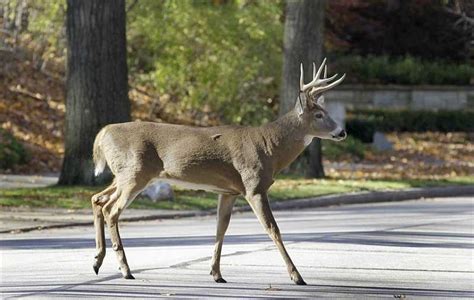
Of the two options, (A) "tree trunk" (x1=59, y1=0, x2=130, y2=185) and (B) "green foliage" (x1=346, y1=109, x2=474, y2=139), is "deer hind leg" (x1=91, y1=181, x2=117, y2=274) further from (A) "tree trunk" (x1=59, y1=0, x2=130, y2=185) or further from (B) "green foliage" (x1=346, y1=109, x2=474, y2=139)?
(B) "green foliage" (x1=346, y1=109, x2=474, y2=139)

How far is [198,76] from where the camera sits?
3159 cm

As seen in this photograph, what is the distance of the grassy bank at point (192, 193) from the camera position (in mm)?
19734

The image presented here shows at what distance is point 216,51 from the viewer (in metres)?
31.5

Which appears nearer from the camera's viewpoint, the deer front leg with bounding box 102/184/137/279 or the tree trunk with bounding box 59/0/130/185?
the deer front leg with bounding box 102/184/137/279

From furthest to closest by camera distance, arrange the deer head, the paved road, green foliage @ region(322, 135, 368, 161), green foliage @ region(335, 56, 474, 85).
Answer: green foliage @ region(335, 56, 474, 85)
green foliage @ region(322, 135, 368, 161)
the deer head
the paved road

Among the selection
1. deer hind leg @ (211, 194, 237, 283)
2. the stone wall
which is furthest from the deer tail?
the stone wall

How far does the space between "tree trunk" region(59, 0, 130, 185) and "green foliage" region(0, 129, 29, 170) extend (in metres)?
3.60

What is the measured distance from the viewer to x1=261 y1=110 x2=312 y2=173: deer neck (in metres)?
11.7

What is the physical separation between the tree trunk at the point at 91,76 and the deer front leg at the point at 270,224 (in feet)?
34.3

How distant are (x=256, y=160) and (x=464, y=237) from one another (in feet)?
19.0

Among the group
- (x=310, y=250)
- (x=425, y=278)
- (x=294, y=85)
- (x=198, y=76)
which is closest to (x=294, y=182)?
(x=294, y=85)

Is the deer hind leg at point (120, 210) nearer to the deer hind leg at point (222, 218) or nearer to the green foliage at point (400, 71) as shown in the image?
the deer hind leg at point (222, 218)

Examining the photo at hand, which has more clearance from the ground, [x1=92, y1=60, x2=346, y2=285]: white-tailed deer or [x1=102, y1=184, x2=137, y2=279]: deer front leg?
[x1=92, y1=60, x2=346, y2=285]: white-tailed deer

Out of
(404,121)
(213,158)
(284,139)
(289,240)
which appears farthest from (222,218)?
(404,121)
